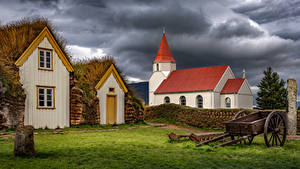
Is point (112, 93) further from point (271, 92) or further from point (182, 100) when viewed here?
point (271, 92)

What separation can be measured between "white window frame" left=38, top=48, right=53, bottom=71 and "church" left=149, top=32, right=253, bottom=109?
110 ft

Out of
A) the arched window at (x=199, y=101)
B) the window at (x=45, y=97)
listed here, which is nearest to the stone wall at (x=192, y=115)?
the window at (x=45, y=97)

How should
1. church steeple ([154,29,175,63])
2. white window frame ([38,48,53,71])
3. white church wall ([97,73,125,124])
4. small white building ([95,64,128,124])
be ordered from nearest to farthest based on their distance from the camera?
white window frame ([38,48,53,71])
white church wall ([97,73,125,124])
small white building ([95,64,128,124])
church steeple ([154,29,175,63])

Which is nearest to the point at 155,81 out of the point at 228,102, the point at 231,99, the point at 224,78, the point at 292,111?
the point at 224,78

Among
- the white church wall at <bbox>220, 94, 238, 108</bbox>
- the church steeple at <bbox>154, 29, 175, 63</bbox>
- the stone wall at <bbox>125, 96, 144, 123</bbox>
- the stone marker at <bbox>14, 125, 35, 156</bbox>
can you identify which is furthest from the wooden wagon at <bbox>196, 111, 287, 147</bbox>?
the church steeple at <bbox>154, 29, 175, 63</bbox>

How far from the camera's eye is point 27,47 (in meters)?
20.4

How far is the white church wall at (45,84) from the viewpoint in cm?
2008

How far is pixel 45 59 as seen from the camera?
21.1 m

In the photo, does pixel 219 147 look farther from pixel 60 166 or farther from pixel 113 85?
pixel 113 85

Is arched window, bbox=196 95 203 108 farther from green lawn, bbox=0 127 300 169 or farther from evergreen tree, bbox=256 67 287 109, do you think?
green lawn, bbox=0 127 300 169

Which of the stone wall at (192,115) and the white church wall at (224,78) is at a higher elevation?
the white church wall at (224,78)

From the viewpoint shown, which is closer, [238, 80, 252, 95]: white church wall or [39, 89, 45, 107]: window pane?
[39, 89, 45, 107]: window pane

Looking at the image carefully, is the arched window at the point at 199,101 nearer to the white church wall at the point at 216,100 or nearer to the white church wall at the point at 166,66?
the white church wall at the point at 216,100

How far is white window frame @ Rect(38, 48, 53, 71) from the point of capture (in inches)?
824
